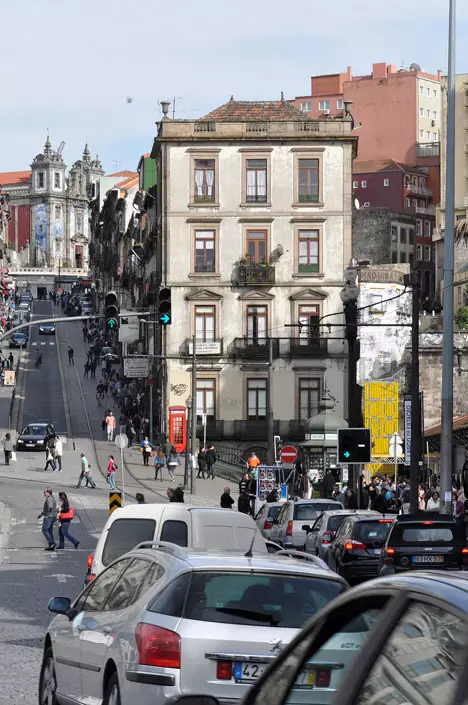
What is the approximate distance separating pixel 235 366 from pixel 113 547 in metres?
51.1

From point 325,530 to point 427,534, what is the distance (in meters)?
4.78

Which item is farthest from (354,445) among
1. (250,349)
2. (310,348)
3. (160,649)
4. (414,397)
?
(310,348)

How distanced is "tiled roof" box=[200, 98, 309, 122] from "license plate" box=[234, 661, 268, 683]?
6275cm

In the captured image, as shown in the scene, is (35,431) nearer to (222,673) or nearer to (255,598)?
(255,598)

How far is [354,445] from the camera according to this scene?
3462cm

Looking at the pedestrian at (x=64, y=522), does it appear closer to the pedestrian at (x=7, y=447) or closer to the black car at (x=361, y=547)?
the black car at (x=361, y=547)

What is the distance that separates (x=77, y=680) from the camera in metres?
10.1

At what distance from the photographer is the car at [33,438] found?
227ft

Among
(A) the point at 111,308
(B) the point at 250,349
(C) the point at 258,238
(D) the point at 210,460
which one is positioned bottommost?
(D) the point at 210,460

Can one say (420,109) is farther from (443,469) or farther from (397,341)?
(443,469)

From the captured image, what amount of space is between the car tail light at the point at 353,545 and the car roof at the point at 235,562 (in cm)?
1406

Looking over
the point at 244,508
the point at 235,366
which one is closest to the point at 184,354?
the point at 235,366

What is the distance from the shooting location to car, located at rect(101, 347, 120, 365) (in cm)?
10125

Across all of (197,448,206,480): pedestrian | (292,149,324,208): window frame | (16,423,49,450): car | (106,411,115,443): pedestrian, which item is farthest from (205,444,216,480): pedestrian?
(292,149,324,208): window frame
